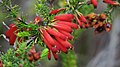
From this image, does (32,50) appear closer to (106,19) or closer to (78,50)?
(106,19)

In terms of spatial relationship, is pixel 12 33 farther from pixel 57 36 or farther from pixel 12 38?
pixel 57 36

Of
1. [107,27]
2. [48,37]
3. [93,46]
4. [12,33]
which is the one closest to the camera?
[48,37]

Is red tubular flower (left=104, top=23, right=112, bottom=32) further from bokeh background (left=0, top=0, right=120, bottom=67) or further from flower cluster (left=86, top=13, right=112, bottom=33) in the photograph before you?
bokeh background (left=0, top=0, right=120, bottom=67)

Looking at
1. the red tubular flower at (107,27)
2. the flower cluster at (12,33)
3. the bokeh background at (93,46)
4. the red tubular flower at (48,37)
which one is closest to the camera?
the red tubular flower at (48,37)

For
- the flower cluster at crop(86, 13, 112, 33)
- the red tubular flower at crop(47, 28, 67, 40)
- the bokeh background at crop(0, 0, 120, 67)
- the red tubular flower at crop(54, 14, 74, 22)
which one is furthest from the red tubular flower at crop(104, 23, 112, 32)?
the bokeh background at crop(0, 0, 120, 67)

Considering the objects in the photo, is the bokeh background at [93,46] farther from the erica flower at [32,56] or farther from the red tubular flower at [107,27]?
the erica flower at [32,56]

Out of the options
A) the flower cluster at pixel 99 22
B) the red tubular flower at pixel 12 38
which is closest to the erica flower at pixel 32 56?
the red tubular flower at pixel 12 38

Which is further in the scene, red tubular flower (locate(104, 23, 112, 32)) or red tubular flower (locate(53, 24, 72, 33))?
red tubular flower (locate(104, 23, 112, 32))

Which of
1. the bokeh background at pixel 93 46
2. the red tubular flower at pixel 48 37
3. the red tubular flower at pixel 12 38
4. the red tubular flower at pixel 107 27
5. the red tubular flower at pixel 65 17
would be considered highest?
the red tubular flower at pixel 65 17

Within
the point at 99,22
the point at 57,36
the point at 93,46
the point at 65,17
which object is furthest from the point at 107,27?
the point at 93,46

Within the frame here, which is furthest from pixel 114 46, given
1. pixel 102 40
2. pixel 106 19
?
pixel 106 19

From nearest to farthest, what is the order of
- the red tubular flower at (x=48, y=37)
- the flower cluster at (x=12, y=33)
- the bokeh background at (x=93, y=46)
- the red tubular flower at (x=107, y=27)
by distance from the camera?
the red tubular flower at (x=48, y=37) < the flower cluster at (x=12, y=33) < the red tubular flower at (x=107, y=27) < the bokeh background at (x=93, y=46)

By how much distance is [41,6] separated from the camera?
1.76m

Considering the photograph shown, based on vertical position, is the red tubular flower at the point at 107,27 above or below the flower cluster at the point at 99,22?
below
